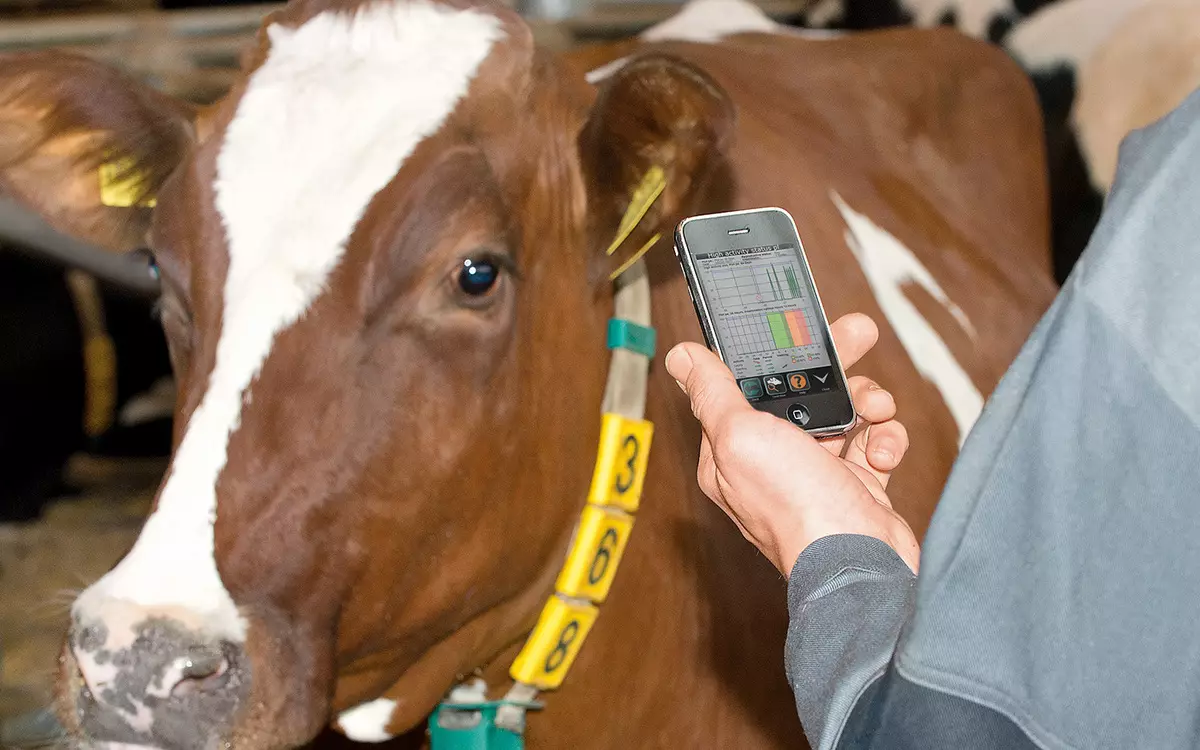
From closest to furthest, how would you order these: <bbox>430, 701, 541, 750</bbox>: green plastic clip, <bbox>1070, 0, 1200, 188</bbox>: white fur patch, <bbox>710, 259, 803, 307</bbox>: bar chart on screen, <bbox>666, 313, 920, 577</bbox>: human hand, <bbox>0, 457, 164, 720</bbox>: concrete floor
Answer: <bbox>666, 313, 920, 577</bbox>: human hand
<bbox>710, 259, 803, 307</bbox>: bar chart on screen
<bbox>430, 701, 541, 750</bbox>: green plastic clip
<bbox>1070, 0, 1200, 188</bbox>: white fur patch
<bbox>0, 457, 164, 720</bbox>: concrete floor

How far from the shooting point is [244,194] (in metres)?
1.12

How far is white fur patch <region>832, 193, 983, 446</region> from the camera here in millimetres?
1940

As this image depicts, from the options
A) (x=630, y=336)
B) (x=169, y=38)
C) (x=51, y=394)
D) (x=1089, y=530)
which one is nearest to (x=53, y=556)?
(x=51, y=394)

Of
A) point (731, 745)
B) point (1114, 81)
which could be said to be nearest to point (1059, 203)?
point (1114, 81)

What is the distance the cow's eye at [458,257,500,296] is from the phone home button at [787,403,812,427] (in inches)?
12.7

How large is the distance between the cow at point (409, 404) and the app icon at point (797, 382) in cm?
30

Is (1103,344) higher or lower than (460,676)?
higher

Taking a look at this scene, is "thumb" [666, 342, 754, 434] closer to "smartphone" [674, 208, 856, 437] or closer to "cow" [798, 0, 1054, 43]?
"smartphone" [674, 208, 856, 437]

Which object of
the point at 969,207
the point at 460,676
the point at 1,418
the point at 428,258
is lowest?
the point at 1,418

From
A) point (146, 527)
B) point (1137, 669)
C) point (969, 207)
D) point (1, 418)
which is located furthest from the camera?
point (1, 418)

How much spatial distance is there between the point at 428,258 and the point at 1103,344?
2.28 ft

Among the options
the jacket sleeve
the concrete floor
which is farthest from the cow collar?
the concrete floor

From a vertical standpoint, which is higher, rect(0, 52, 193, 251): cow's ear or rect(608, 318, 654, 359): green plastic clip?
rect(0, 52, 193, 251): cow's ear

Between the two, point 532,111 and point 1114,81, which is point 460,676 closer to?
point 532,111
